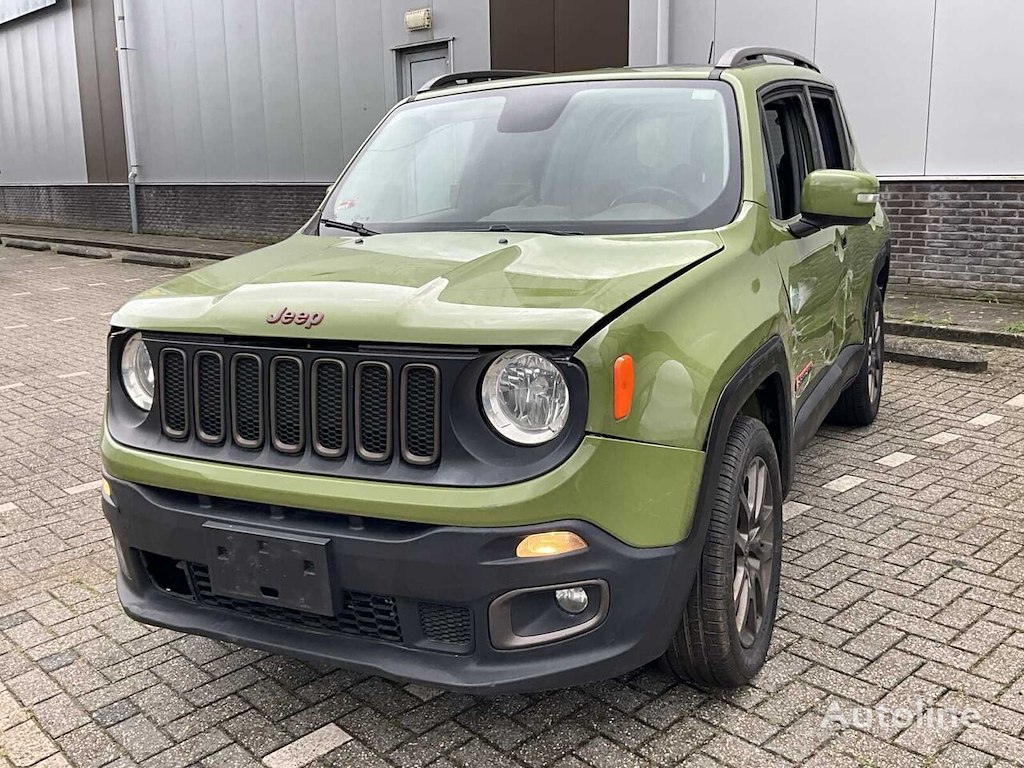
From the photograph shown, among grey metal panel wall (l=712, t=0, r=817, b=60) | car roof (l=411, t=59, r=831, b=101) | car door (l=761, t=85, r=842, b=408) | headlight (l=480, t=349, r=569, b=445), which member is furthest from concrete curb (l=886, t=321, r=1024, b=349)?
headlight (l=480, t=349, r=569, b=445)

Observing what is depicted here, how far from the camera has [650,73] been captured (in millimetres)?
3904

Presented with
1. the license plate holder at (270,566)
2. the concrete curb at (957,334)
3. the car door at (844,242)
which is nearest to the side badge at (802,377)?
the car door at (844,242)

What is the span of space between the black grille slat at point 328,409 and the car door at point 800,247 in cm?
163

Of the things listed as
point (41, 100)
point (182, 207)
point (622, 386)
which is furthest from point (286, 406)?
point (41, 100)

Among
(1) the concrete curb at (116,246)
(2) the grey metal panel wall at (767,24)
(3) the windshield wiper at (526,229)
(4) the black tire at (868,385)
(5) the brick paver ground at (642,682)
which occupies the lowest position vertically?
(1) the concrete curb at (116,246)

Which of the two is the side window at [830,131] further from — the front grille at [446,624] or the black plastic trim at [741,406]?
the front grille at [446,624]

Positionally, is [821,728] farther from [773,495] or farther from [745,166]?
Answer: [745,166]

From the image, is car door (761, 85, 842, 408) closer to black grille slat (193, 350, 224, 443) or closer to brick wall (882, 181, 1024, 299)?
black grille slat (193, 350, 224, 443)

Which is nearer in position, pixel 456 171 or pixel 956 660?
pixel 956 660

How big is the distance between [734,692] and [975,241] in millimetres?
7778

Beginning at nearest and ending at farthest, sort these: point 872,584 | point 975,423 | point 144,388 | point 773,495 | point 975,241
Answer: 1. point 144,388
2. point 773,495
3. point 872,584
4. point 975,423
5. point 975,241

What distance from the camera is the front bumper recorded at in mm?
2361

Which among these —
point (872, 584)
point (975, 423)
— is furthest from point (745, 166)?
point (975, 423)

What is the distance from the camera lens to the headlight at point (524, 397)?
2.39m
